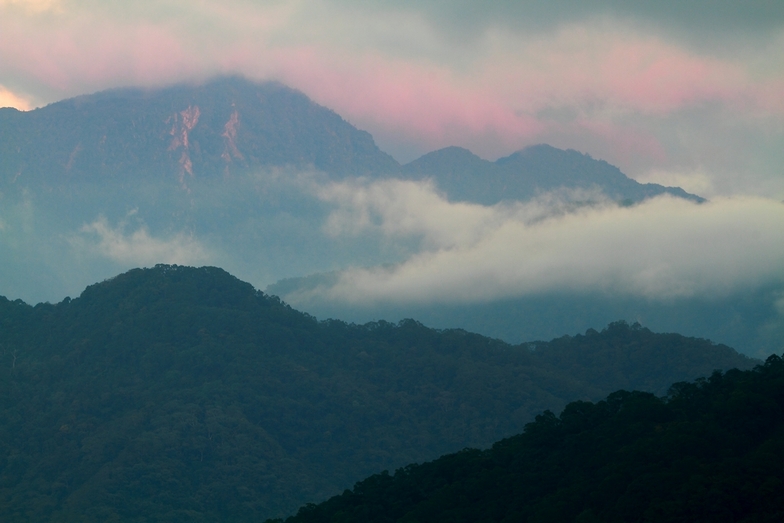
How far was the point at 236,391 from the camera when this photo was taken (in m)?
141

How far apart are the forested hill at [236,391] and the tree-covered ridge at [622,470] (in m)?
42.3

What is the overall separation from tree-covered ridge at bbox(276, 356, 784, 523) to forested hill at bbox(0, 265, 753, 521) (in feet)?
139

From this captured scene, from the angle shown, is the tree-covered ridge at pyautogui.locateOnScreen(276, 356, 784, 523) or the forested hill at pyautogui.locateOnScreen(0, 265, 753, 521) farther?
the forested hill at pyautogui.locateOnScreen(0, 265, 753, 521)

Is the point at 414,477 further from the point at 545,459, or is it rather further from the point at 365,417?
the point at 365,417

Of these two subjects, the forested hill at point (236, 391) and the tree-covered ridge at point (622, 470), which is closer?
the tree-covered ridge at point (622, 470)

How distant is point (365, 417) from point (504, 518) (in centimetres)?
7485

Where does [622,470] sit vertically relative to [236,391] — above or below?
below

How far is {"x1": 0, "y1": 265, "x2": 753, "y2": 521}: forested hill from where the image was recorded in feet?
400

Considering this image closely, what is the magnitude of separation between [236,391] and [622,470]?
8289 cm

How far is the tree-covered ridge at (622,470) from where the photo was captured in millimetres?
57531

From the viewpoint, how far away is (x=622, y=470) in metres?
65.8

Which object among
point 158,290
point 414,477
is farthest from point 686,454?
point 158,290

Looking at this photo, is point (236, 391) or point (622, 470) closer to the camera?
point (622, 470)

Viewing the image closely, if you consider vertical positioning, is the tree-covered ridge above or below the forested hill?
below
